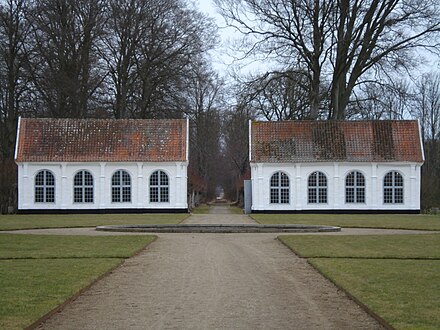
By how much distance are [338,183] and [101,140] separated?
53.3ft

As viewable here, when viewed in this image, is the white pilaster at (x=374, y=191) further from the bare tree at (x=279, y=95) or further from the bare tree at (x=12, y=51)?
the bare tree at (x=12, y=51)

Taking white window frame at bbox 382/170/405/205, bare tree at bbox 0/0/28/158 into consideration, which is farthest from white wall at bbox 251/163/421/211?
bare tree at bbox 0/0/28/158

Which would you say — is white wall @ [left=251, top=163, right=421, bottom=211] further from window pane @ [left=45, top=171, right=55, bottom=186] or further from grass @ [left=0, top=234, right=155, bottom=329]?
grass @ [left=0, top=234, right=155, bottom=329]

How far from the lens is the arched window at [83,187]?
4600 centimetres

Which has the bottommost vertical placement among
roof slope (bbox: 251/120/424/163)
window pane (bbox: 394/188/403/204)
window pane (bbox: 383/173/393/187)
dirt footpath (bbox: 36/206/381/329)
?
dirt footpath (bbox: 36/206/381/329)

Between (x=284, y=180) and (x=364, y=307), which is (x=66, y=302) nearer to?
(x=364, y=307)

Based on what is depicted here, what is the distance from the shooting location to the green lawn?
1030 centimetres

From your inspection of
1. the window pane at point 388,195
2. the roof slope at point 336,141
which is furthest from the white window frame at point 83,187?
the window pane at point 388,195

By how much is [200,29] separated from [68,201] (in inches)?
661

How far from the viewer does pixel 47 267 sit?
50.0 ft

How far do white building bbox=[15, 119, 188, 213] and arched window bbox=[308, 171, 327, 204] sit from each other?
844 cm

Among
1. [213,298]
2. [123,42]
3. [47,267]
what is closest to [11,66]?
[123,42]

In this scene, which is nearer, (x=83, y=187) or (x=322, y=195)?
(x=83, y=187)

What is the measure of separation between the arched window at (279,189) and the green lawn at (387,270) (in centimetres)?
2165
